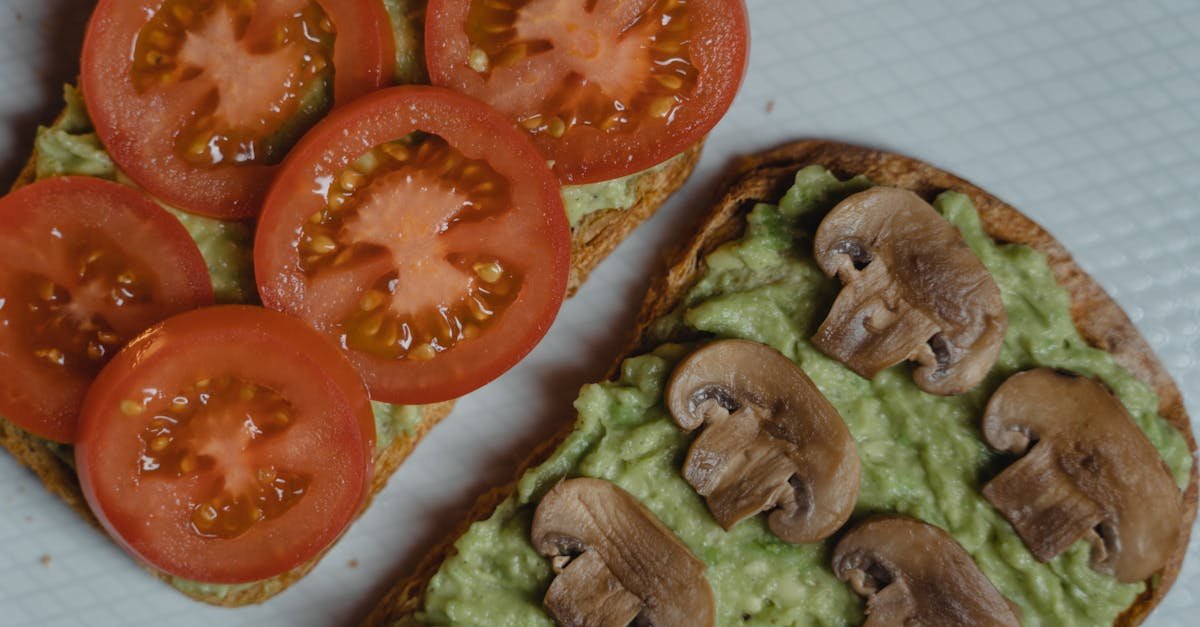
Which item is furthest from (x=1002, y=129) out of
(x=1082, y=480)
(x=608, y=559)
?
(x=608, y=559)

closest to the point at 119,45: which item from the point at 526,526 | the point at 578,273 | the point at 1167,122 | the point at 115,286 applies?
the point at 115,286

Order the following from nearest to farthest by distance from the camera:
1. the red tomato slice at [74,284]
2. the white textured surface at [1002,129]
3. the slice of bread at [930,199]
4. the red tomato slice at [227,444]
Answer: the red tomato slice at [227,444], the red tomato slice at [74,284], the slice of bread at [930,199], the white textured surface at [1002,129]

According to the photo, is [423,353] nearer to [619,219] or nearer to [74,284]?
[619,219]

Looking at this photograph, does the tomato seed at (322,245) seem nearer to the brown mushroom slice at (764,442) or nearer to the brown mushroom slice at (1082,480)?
Answer: the brown mushroom slice at (764,442)

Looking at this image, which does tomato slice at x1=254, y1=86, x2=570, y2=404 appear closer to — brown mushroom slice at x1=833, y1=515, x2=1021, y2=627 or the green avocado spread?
the green avocado spread

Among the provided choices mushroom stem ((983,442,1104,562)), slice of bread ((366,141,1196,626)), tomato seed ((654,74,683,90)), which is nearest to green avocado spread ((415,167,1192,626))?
mushroom stem ((983,442,1104,562))

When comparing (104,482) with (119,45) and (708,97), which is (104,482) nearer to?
(119,45)

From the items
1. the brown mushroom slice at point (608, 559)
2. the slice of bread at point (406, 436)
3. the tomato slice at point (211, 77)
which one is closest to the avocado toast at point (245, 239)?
the slice of bread at point (406, 436)
